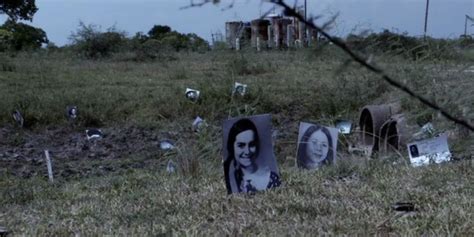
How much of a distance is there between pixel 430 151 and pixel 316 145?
97cm

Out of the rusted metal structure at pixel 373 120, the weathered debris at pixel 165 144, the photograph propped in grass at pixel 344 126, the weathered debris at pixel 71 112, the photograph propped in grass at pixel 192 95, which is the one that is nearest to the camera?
the photograph propped in grass at pixel 344 126

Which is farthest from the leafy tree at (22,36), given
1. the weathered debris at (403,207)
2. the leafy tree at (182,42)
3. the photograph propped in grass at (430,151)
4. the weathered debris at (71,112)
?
the weathered debris at (403,207)

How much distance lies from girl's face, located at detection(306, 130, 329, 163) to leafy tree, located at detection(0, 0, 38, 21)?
15201mm

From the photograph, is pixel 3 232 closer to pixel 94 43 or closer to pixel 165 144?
pixel 165 144

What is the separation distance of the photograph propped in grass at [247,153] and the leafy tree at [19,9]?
16025mm

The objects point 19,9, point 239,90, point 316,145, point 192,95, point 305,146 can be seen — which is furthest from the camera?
point 19,9

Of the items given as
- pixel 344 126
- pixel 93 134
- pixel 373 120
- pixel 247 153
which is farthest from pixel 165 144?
pixel 247 153

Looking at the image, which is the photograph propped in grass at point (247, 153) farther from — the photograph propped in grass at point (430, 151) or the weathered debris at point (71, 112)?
the weathered debris at point (71, 112)

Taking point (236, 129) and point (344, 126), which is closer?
point (236, 129)

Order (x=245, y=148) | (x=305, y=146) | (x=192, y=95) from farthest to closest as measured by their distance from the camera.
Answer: (x=192, y=95)
(x=305, y=146)
(x=245, y=148)

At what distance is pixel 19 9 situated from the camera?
20.7 m

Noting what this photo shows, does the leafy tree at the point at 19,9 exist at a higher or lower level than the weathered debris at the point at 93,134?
higher

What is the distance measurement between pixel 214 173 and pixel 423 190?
1284 mm

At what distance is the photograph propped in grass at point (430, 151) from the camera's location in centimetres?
527
